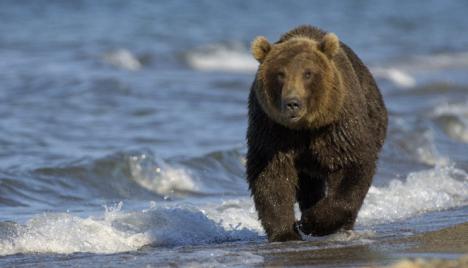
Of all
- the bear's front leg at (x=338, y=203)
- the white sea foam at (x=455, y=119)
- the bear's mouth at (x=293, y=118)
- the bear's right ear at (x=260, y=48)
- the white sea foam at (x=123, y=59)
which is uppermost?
the bear's right ear at (x=260, y=48)

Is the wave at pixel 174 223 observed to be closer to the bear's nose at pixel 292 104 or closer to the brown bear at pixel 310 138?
the brown bear at pixel 310 138

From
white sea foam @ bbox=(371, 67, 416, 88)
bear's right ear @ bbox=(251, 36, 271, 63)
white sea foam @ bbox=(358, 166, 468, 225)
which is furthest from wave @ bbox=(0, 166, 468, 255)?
white sea foam @ bbox=(371, 67, 416, 88)

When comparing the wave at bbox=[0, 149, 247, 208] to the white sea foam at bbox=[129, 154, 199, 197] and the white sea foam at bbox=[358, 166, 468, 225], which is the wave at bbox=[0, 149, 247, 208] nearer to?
the white sea foam at bbox=[129, 154, 199, 197]

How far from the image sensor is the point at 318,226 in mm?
8594

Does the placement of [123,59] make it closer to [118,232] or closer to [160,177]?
[160,177]

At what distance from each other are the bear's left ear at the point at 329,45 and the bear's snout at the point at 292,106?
0.61 meters

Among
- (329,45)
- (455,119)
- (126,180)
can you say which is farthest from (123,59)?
(329,45)

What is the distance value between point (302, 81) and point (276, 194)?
0.94m

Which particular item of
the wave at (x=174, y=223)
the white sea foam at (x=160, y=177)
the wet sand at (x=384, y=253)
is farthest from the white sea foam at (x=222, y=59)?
the wet sand at (x=384, y=253)

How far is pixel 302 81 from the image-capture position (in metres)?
8.14

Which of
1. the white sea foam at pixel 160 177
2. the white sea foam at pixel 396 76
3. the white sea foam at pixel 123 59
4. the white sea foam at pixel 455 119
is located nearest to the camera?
the white sea foam at pixel 160 177

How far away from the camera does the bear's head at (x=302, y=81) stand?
319 inches

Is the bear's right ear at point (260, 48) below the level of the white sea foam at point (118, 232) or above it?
above

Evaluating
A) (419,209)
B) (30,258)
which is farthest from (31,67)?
(30,258)
